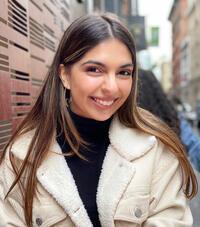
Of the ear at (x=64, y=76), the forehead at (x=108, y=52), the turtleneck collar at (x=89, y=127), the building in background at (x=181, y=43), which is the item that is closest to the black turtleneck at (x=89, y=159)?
the turtleneck collar at (x=89, y=127)

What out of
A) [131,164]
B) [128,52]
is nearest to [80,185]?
[131,164]

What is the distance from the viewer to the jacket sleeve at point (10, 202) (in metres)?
1.86

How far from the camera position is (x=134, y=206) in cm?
174

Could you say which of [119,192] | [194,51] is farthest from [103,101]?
[194,51]

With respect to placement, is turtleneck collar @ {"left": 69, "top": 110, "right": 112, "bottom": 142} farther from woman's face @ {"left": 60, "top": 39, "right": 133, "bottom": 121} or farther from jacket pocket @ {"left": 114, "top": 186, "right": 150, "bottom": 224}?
jacket pocket @ {"left": 114, "top": 186, "right": 150, "bottom": 224}

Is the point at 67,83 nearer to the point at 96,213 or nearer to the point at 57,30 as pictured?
the point at 96,213

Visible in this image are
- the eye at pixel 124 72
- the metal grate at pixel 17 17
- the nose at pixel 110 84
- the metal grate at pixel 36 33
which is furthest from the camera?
the metal grate at pixel 36 33

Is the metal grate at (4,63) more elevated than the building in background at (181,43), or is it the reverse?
the building in background at (181,43)

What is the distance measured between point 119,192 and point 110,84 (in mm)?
682

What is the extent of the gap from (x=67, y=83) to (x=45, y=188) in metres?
0.71

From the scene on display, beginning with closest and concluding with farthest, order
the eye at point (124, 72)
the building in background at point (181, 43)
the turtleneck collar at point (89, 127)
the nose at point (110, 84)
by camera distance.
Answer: the nose at point (110, 84), the eye at point (124, 72), the turtleneck collar at point (89, 127), the building in background at point (181, 43)

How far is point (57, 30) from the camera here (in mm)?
3445

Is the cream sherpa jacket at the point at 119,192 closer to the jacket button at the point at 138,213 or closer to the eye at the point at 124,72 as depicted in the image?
the jacket button at the point at 138,213

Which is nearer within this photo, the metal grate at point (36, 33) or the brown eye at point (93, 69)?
the brown eye at point (93, 69)
